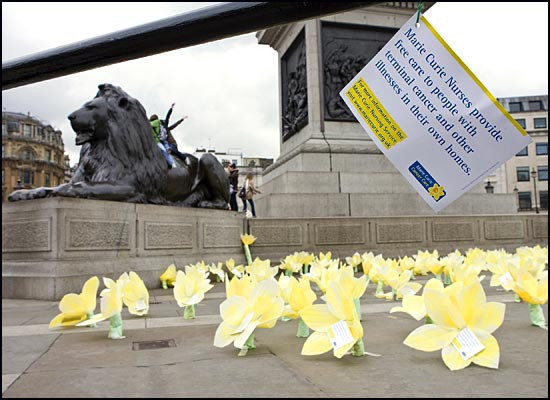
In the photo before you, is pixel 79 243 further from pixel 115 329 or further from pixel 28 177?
pixel 28 177

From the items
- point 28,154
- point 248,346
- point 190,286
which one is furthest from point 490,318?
point 28,154

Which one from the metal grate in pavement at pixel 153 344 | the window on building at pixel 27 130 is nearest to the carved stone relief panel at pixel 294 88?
the metal grate in pavement at pixel 153 344

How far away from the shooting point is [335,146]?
16.8 meters

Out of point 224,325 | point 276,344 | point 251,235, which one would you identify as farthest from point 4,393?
point 251,235

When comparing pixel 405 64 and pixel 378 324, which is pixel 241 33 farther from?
pixel 378 324

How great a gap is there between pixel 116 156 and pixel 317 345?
7455 mm

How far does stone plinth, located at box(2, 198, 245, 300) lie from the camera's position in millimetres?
7543

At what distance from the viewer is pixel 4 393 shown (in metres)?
2.12

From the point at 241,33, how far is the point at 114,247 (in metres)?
8.23

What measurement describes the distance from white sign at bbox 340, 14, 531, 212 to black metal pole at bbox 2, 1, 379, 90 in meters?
0.74

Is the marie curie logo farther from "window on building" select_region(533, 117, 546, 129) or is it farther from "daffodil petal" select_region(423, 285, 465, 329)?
"window on building" select_region(533, 117, 546, 129)

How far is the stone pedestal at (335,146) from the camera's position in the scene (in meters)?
15.4

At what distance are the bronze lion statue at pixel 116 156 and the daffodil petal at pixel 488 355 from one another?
7037mm

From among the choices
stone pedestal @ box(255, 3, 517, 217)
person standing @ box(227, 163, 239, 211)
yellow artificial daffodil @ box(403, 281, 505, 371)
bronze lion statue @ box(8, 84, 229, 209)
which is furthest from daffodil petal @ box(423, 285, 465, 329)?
person standing @ box(227, 163, 239, 211)
